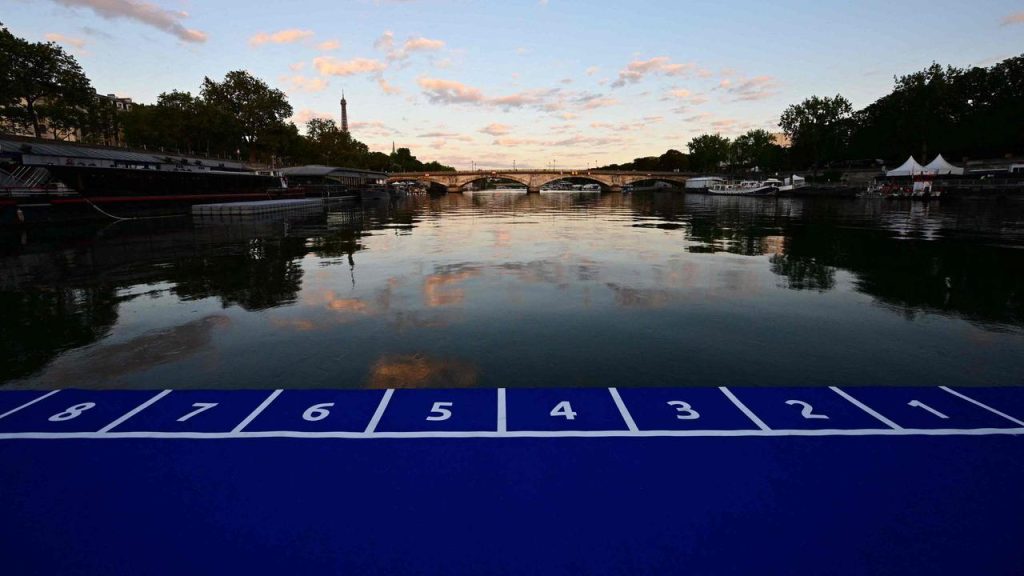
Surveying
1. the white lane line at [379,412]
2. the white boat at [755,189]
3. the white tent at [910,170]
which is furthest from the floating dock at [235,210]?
the white boat at [755,189]

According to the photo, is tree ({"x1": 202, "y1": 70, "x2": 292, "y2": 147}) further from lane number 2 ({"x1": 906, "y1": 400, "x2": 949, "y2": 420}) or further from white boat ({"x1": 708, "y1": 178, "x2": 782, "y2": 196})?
lane number 2 ({"x1": 906, "y1": 400, "x2": 949, "y2": 420})

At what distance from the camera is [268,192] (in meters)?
57.0

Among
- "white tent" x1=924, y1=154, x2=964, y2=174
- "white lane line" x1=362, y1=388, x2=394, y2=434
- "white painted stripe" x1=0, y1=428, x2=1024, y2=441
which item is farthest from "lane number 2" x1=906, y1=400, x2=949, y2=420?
"white tent" x1=924, y1=154, x2=964, y2=174

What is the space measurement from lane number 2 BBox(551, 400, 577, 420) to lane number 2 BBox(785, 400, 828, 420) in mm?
2483

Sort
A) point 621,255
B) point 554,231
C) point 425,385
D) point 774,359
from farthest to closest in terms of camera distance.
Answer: point 554,231
point 621,255
point 774,359
point 425,385

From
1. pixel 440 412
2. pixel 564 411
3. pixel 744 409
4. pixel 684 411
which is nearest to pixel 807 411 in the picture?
pixel 744 409

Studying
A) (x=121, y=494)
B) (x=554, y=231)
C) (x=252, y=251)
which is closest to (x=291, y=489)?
(x=121, y=494)

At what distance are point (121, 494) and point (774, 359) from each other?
25.5ft

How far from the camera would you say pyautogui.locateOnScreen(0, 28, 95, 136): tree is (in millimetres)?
47325

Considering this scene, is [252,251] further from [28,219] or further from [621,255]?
[28,219]

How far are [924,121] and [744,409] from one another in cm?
10114

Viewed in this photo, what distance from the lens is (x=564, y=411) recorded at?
557cm

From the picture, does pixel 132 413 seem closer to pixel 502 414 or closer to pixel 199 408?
pixel 199 408

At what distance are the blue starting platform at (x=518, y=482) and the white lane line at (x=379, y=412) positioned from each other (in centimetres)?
3
